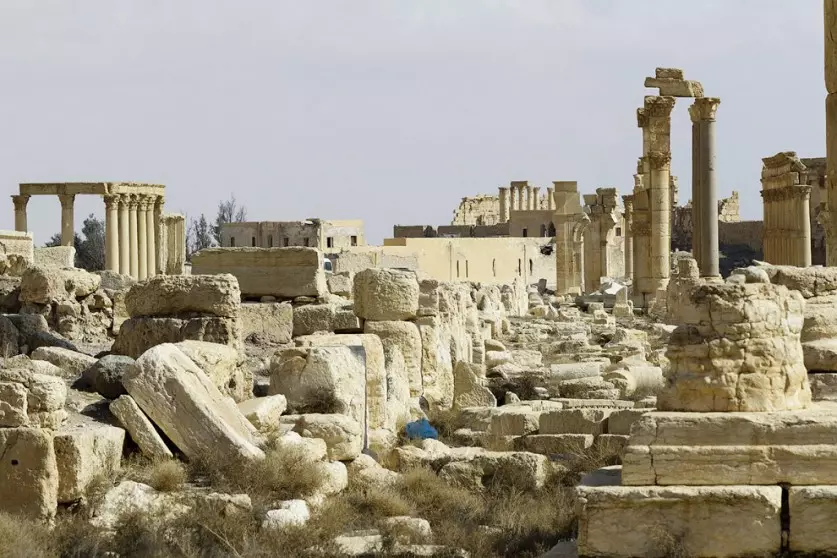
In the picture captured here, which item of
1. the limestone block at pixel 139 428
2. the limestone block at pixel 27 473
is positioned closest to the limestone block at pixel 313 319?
the limestone block at pixel 139 428

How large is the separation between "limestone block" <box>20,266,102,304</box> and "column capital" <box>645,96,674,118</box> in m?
17.8

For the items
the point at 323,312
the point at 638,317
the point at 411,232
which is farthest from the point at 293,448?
the point at 411,232

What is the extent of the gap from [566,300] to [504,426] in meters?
27.7

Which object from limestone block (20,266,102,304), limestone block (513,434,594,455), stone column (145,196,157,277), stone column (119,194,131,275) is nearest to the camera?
limestone block (513,434,594,455)

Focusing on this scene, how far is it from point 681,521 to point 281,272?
8.64 meters

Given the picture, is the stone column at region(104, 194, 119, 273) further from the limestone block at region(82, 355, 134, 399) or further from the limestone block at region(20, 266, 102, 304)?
the limestone block at region(82, 355, 134, 399)

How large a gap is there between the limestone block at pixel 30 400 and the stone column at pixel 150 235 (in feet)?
107

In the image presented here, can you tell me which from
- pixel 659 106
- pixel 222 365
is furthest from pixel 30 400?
pixel 659 106

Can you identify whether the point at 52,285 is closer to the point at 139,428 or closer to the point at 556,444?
the point at 556,444

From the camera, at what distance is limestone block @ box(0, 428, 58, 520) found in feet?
25.4

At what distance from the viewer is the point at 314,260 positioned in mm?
14938

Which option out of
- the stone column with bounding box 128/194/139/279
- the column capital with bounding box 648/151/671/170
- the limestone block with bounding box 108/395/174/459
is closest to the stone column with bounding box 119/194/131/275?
the stone column with bounding box 128/194/139/279

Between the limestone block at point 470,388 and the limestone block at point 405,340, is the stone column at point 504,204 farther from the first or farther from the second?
the limestone block at point 405,340

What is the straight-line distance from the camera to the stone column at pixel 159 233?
4134cm
